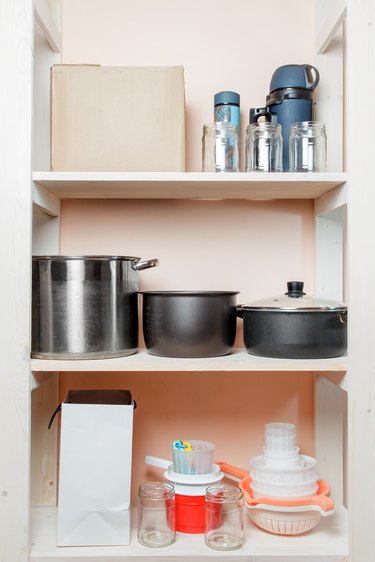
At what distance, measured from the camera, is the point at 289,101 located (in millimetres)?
1587

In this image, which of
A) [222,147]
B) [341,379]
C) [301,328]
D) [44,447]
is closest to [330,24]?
[222,147]

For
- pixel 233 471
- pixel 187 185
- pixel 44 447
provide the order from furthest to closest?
1. pixel 44 447
2. pixel 233 471
3. pixel 187 185

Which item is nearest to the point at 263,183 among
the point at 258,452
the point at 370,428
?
the point at 370,428

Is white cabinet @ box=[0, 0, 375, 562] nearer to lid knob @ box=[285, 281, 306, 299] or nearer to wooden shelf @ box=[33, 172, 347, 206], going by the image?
wooden shelf @ box=[33, 172, 347, 206]

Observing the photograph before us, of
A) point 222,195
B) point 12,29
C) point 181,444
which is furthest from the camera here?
point 222,195

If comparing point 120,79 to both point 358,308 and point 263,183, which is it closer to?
point 263,183

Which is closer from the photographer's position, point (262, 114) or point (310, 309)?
point (310, 309)

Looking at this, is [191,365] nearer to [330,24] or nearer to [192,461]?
[192,461]

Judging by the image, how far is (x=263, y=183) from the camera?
4.86ft

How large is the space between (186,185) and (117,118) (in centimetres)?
22

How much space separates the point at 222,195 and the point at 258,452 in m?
0.70

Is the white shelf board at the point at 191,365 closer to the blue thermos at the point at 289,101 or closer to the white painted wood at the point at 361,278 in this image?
the white painted wood at the point at 361,278

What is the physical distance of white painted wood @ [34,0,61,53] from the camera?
1.49 m

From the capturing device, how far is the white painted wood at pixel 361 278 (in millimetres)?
1394
